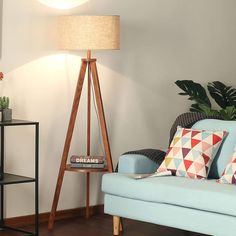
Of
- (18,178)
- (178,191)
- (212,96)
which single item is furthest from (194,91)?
(18,178)

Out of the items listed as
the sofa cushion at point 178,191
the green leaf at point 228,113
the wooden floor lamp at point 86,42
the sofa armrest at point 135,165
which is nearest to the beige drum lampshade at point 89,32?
the wooden floor lamp at point 86,42

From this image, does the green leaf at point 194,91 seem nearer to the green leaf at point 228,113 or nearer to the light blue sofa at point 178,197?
the green leaf at point 228,113

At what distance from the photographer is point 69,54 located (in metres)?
5.09

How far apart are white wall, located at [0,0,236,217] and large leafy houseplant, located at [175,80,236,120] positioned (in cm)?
14

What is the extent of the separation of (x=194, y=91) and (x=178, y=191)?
1.89 metres

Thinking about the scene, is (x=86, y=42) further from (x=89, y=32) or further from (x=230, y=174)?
(x=230, y=174)

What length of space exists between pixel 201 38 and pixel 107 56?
1124 millimetres

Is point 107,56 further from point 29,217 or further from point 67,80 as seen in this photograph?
point 29,217

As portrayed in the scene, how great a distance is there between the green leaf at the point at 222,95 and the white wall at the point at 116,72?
151 millimetres

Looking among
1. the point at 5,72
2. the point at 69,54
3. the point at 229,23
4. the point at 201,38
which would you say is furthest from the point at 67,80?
the point at 229,23

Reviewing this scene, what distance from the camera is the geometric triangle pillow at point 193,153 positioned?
14.3ft

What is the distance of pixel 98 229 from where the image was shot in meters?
4.79

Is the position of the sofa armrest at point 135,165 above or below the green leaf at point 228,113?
below

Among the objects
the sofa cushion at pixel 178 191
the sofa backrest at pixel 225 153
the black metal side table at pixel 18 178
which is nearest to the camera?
the sofa cushion at pixel 178 191
